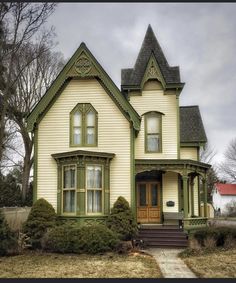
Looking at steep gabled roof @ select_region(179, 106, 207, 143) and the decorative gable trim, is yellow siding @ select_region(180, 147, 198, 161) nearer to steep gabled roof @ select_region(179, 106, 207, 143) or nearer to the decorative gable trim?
steep gabled roof @ select_region(179, 106, 207, 143)

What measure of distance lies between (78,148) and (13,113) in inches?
646

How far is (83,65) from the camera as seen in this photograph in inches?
870

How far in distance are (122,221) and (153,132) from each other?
19.3 ft

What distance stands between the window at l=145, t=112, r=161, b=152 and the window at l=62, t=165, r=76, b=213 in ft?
15.5

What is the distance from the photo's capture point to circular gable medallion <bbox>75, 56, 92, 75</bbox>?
22.0 m

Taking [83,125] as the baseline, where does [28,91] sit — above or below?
above

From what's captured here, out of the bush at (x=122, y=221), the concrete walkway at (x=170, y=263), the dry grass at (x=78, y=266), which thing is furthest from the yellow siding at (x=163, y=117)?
the dry grass at (x=78, y=266)

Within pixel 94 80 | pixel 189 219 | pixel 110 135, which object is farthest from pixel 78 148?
pixel 189 219

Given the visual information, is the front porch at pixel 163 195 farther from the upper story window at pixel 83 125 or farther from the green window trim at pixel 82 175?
the upper story window at pixel 83 125

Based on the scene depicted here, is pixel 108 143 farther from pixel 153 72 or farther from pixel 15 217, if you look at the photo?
pixel 15 217

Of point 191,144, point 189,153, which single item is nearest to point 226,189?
point 189,153

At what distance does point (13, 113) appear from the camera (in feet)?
120

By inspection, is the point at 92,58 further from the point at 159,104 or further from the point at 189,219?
the point at 189,219

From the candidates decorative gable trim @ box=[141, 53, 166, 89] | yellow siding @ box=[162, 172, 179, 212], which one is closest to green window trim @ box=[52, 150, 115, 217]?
yellow siding @ box=[162, 172, 179, 212]
